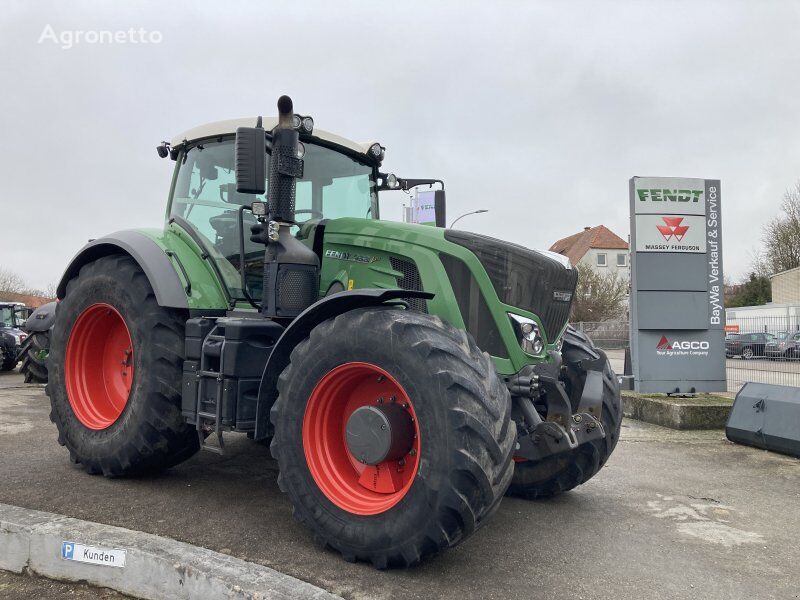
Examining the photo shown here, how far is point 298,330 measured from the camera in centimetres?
364

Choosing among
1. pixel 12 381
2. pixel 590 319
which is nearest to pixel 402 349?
pixel 12 381

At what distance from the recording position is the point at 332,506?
3.20m

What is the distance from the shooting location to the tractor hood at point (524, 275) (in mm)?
3658

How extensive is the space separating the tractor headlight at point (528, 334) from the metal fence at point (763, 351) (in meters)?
7.39

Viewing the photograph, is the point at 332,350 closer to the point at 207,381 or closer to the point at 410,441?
the point at 410,441

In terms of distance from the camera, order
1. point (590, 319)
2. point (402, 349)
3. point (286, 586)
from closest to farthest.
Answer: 1. point (286, 586)
2. point (402, 349)
3. point (590, 319)

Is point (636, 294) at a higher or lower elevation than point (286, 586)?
higher

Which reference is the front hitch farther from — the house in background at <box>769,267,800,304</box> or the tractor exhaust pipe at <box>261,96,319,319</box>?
the house in background at <box>769,267,800,304</box>

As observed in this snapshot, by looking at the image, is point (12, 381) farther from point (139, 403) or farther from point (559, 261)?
point (559, 261)

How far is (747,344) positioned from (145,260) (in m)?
12.3

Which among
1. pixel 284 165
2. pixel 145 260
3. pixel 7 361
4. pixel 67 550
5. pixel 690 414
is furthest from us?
pixel 7 361

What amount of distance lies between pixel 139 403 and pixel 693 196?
819 centimetres

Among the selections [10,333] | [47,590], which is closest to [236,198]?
[47,590]

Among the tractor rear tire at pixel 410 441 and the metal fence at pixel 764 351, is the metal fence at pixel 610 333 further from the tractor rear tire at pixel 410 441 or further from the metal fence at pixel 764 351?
the tractor rear tire at pixel 410 441
